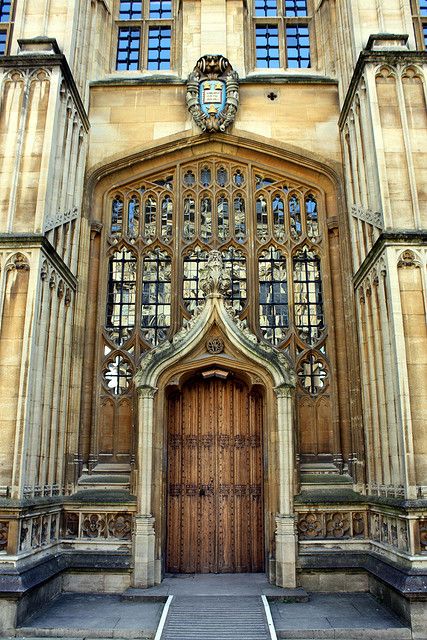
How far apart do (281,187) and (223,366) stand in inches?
177

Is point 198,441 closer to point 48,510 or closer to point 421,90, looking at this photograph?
point 48,510

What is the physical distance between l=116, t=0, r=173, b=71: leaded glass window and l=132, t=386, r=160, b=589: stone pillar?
8275 mm

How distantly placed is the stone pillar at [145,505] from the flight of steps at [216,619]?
1.03m

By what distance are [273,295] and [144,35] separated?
7455mm

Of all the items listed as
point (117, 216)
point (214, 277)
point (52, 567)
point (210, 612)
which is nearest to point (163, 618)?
point (210, 612)

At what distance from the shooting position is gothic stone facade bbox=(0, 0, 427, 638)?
31.4 ft

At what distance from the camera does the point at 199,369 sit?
11.5m

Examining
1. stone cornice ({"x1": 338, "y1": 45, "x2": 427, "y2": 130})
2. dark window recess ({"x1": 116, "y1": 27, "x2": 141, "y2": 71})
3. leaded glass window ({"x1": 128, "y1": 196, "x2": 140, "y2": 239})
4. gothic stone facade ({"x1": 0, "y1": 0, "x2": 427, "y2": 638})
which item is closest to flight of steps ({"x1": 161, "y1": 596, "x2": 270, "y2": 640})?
gothic stone facade ({"x1": 0, "y1": 0, "x2": 427, "y2": 638})

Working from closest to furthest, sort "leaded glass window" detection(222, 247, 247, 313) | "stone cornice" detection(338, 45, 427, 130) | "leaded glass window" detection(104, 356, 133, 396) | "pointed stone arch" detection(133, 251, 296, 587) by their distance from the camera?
1. "pointed stone arch" detection(133, 251, 296, 587)
2. "stone cornice" detection(338, 45, 427, 130)
3. "leaded glass window" detection(104, 356, 133, 396)
4. "leaded glass window" detection(222, 247, 247, 313)

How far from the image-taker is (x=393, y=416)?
9.41m

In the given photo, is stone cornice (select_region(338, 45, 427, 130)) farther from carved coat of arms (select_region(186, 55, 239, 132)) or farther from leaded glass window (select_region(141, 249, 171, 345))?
leaded glass window (select_region(141, 249, 171, 345))

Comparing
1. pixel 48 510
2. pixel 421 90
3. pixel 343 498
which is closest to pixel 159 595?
pixel 48 510

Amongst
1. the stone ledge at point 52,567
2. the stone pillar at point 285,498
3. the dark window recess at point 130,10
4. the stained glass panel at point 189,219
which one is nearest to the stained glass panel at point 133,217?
the stained glass panel at point 189,219

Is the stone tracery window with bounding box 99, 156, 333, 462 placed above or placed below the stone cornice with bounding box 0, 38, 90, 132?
below
